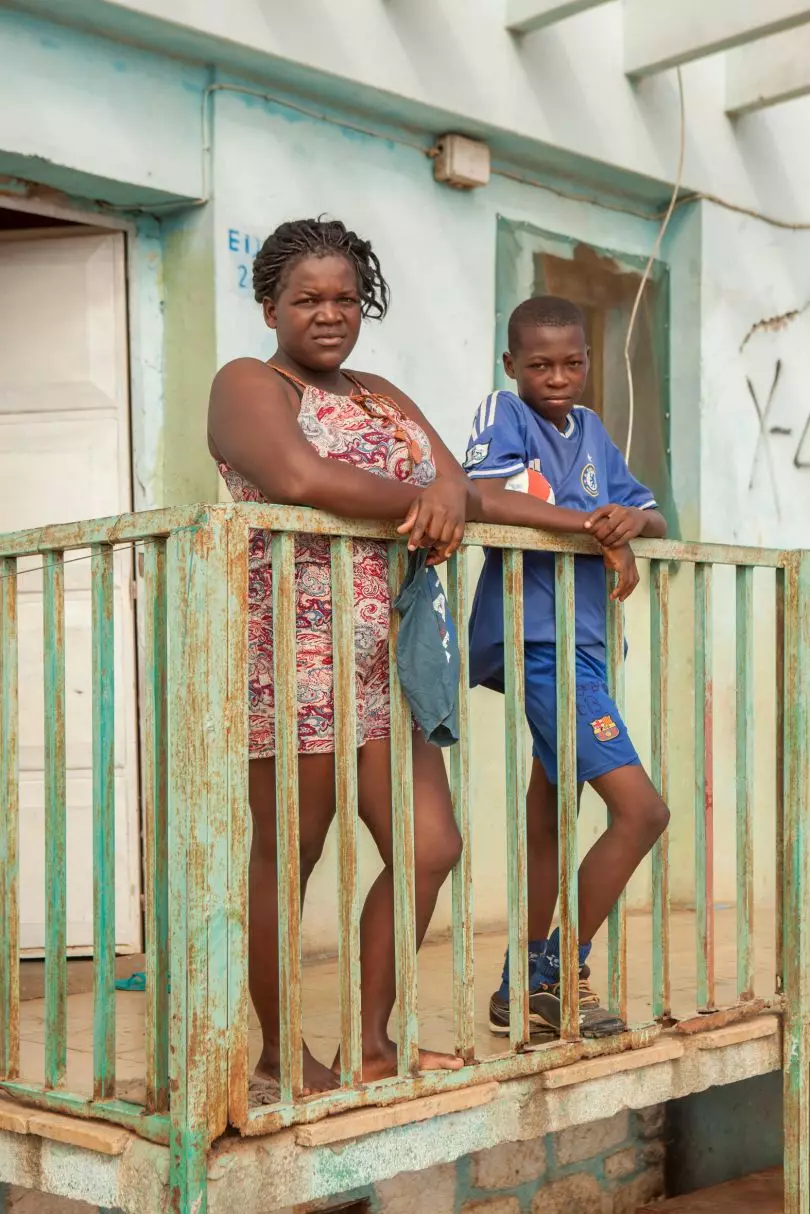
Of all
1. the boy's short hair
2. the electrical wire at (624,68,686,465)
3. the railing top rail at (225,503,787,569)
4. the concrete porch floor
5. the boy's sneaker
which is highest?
the electrical wire at (624,68,686,465)

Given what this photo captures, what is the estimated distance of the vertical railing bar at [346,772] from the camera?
2.38m

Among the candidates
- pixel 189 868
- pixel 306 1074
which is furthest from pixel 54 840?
pixel 306 1074

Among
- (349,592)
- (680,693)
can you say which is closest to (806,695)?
(349,592)

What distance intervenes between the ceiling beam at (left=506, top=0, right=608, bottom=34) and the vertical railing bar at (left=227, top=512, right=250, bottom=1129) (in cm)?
321

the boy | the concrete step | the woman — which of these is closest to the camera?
the woman

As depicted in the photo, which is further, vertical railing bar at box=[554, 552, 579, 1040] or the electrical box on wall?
the electrical box on wall

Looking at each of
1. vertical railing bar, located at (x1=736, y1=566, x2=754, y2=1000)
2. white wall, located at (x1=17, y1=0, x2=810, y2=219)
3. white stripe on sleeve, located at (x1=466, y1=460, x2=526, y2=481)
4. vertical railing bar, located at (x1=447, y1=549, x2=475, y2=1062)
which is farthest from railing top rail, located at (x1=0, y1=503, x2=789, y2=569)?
white wall, located at (x1=17, y1=0, x2=810, y2=219)

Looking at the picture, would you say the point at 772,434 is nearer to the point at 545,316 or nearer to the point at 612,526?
the point at 545,316

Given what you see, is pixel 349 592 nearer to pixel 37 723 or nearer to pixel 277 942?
pixel 277 942

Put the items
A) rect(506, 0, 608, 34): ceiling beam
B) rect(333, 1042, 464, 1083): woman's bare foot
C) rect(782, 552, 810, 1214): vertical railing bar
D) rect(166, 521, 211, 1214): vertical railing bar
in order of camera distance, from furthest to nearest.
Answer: rect(506, 0, 608, 34): ceiling beam
rect(782, 552, 810, 1214): vertical railing bar
rect(333, 1042, 464, 1083): woman's bare foot
rect(166, 521, 211, 1214): vertical railing bar

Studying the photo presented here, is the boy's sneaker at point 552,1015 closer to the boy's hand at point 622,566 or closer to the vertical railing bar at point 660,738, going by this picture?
the vertical railing bar at point 660,738

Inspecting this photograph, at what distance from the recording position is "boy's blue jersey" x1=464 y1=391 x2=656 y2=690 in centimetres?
301

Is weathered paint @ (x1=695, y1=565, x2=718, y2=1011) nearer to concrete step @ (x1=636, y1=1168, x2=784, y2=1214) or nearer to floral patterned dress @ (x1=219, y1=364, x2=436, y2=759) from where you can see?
floral patterned dress @ (x1=219, y1=364, x2=436, y2=759)

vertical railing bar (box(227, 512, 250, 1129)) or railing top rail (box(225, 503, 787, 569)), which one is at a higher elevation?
railing top rail (box(225, 503, 787, 569))
